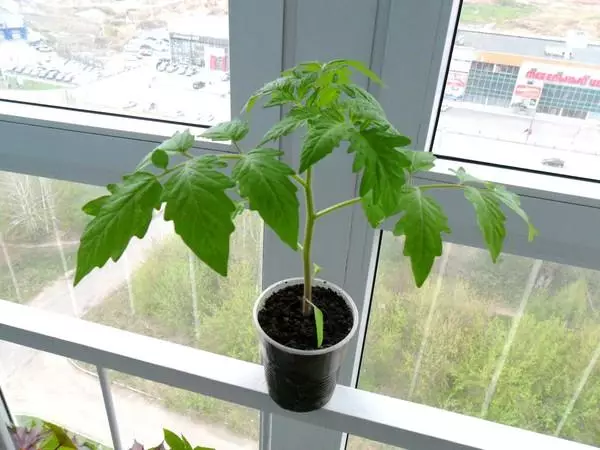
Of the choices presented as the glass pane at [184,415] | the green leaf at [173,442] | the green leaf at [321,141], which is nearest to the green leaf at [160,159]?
the green leaf at [321,141]

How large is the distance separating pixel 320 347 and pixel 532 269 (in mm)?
408

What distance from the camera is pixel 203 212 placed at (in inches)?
13.8

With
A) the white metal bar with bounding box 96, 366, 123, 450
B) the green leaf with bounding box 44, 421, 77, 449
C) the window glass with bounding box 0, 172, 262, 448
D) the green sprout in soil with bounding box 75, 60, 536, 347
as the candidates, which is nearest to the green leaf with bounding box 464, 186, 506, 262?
the green sprout in soil with bounding box 75, 60, 536, 347

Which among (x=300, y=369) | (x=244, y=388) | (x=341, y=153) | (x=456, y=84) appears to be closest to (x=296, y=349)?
(x=300, y=369)

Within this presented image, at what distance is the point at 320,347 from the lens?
A: 53cm

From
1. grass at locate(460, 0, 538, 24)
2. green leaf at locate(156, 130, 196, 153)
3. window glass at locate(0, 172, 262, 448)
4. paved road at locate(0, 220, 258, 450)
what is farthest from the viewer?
paved road at locate(0, 220, 258, 450)

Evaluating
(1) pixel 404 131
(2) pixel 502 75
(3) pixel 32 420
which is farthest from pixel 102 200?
(3) pixel 32 420

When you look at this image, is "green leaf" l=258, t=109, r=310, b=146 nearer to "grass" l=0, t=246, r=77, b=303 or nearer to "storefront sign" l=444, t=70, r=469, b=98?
"storefront sign" l=444, t=70, r=469, b=98

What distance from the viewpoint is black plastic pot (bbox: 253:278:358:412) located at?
0.52 metres

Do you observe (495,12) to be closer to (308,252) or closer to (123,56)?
(308,252)

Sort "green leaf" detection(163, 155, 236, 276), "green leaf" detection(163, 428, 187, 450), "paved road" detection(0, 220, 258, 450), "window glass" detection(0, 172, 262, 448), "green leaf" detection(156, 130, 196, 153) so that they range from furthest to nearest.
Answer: "paved road" detection(0, 220, 258, 450)
"window glass" detection(0, 172, 262, 448)
"green leaf" detection(163, 428, 187, 450)
"green leaf" detection(156, 130, 196, 153)
"green leaf" detection(163, 155, 236, 276)

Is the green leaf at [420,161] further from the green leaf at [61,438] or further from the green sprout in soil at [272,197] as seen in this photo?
the green leaf at [61,438]

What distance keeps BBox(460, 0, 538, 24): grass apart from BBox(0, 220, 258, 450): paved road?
29.5 inches

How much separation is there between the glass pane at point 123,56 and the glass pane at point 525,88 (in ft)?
1.07
